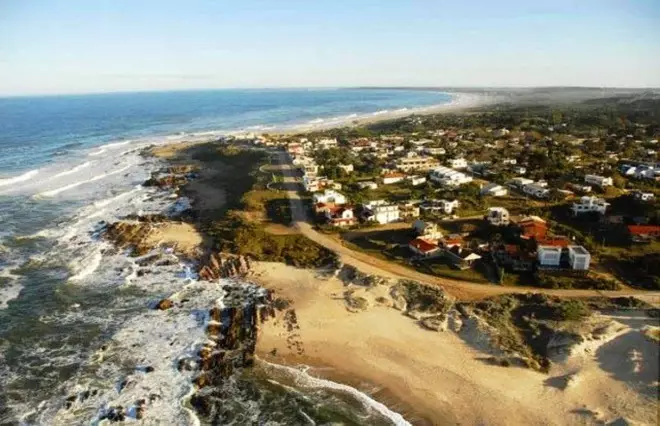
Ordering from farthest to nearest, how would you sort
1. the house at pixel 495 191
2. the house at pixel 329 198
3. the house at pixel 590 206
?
1. the house at pixel 495 191
2. the house at pixel 329 198
3. the house at pixel 590 206

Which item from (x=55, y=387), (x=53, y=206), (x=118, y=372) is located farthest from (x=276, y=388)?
(x=53, y=206)

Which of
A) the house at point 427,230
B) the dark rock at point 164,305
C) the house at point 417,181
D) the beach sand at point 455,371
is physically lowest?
the beach sand at point 455,371

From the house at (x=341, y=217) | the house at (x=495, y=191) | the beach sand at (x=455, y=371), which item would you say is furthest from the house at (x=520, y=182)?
the beach sand at (x=455, y=371)

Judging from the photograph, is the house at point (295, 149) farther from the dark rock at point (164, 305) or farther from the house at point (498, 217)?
the dark rock at point (164, 305)

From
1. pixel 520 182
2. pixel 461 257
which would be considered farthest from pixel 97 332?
pixel 520 182

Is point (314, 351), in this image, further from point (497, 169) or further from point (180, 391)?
point (497, 169)

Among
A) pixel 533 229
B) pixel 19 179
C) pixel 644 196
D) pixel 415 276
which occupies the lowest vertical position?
pixel 415 276

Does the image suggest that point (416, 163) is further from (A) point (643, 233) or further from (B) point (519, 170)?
(A) point (643, 233)
